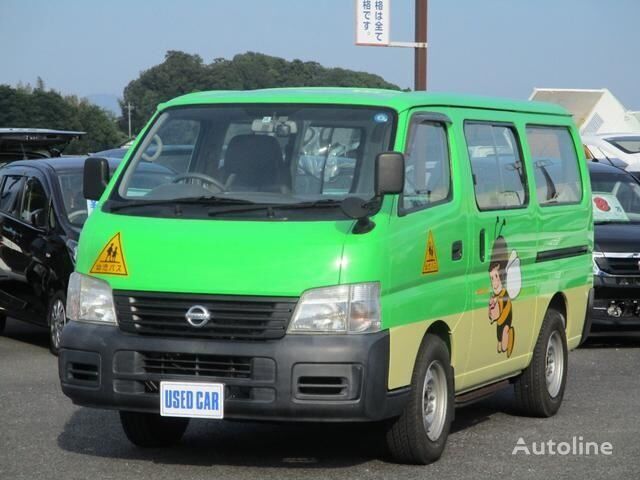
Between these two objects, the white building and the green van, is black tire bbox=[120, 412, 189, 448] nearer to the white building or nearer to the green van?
the green van

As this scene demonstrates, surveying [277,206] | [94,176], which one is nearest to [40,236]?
[94,176]

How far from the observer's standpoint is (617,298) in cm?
1347

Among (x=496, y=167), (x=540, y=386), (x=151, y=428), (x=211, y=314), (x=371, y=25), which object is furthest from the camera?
(x=371, y=25)

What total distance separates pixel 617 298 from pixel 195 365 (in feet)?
23.1

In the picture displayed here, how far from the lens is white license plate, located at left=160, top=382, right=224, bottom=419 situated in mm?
7258

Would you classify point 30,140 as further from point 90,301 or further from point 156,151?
point 90,301

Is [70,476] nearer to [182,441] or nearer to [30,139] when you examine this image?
[182,441]

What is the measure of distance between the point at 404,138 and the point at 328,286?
3.78 ft

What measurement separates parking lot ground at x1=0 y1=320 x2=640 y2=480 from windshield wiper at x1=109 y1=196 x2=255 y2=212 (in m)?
1.43

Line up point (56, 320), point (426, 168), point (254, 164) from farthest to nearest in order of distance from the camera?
1. point (56, 320)
2. point (426, 168)
3. point (254, 164)

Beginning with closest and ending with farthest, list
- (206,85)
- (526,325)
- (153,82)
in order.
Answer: (526,325) < (206,85) < (153,82)

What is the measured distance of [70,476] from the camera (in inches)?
298

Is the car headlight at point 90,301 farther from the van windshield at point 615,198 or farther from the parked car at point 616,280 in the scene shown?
the van windshield at point 615,198

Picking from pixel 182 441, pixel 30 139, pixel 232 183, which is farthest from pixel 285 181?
pixel 30 139
